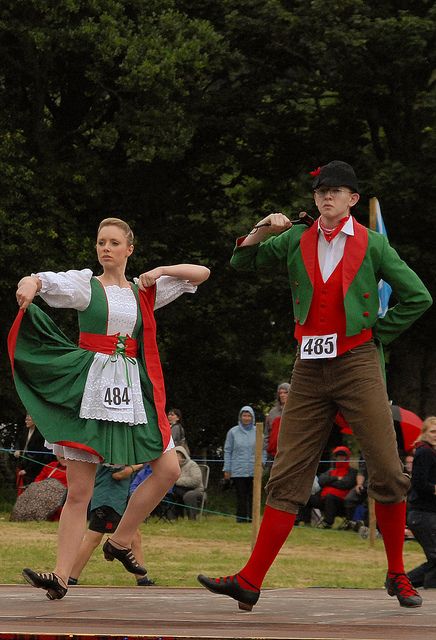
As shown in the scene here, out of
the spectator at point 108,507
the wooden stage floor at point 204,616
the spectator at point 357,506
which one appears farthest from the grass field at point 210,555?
the wooden stage floor at point 204,616

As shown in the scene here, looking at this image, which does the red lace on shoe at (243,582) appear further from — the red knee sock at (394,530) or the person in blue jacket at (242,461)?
the person in blue jacket at (242,461)

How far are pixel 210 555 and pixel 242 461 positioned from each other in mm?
5668

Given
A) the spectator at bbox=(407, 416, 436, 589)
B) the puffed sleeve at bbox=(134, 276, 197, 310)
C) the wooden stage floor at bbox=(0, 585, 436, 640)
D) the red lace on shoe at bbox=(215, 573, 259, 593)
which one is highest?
the puffed sleeve at bbox=(134, 276, 197, 310)

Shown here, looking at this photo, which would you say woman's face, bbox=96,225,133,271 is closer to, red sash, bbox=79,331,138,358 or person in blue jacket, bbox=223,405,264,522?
red sash, bbox=79,331,138,358

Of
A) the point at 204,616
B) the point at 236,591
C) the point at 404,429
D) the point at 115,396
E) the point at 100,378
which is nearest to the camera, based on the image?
the point at 204,616

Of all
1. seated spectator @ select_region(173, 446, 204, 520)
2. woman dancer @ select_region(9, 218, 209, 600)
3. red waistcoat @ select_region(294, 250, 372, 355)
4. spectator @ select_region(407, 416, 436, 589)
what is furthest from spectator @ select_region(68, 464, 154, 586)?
seated spectator @ select_region(173, 446, 204, 520)

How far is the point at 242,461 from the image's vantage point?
20078mm

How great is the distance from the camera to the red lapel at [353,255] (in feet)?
22.1

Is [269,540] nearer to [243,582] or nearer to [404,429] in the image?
[243,582]

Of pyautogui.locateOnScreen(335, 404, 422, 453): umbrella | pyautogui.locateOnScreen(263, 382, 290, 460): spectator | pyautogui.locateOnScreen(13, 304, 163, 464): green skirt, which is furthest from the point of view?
pyautogui.locateOnScreen(263, 382, 290, 460): spectator

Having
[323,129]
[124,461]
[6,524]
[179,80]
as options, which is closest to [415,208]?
[323,129]

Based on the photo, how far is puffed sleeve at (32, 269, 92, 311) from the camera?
24.2ft

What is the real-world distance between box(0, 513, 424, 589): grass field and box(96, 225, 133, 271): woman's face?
3.22 metres

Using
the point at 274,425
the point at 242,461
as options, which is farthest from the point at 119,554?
the point at 242,461
